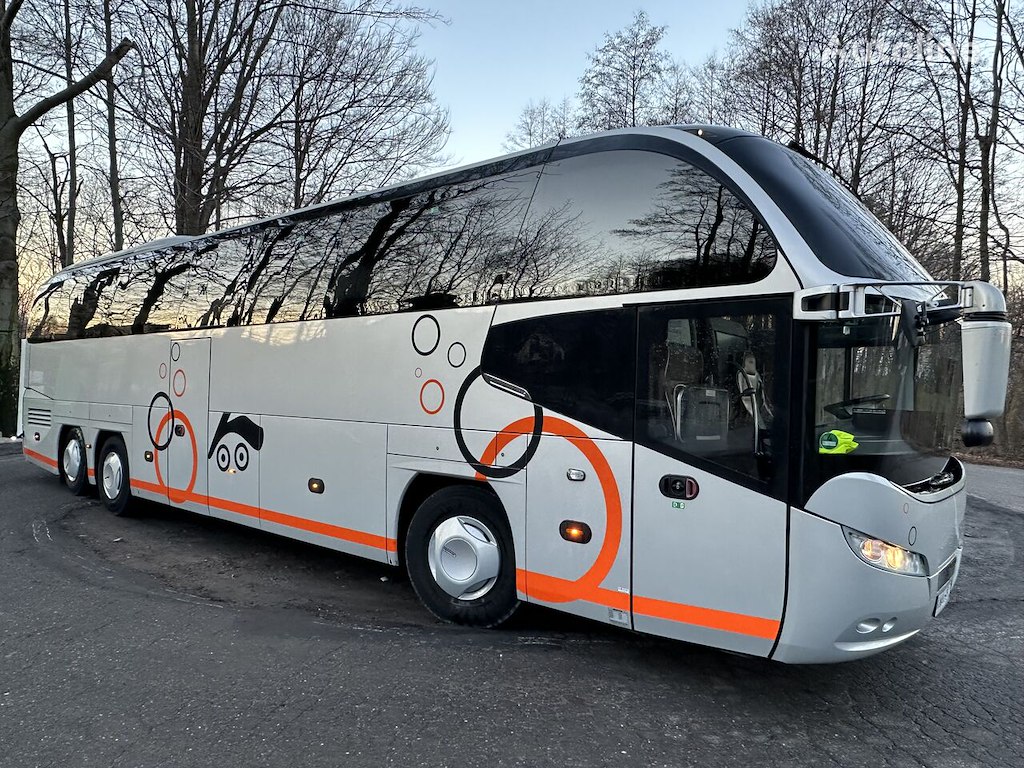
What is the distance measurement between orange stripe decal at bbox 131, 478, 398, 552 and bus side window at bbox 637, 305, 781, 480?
2.53 metres

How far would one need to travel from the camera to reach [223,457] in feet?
24.0

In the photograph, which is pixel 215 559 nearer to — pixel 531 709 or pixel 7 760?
pixel 7 760

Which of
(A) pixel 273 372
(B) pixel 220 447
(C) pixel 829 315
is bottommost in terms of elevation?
(B) pixel 220 447

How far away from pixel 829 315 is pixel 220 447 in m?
5.96

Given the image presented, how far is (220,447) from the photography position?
736 centimetres

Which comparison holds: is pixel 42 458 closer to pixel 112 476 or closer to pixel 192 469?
pixel 112 476

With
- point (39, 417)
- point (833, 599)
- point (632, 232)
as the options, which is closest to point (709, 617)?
point (833, 599)

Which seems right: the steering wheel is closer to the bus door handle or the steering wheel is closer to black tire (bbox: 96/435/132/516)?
the bus door handle

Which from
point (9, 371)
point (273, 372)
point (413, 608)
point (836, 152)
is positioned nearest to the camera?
point (413, 608)

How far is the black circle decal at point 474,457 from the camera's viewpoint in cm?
468

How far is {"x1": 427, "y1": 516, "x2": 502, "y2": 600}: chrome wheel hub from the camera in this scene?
502 centimetres

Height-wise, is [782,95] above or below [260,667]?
above

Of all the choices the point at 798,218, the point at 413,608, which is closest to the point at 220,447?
the point at 413,608

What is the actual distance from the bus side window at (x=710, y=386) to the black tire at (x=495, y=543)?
1.39 m
